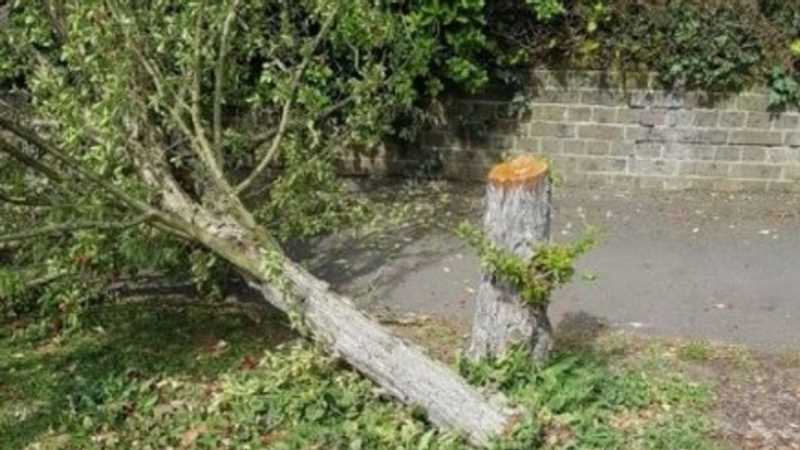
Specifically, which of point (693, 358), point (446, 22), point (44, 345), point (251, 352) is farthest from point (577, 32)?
point (44, 345)

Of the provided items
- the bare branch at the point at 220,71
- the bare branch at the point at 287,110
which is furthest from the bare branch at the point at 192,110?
the bare branch at the point at 287,110

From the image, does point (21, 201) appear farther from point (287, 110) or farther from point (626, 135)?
point (626, 135)

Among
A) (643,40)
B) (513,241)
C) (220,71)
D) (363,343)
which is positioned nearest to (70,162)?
(220,71)

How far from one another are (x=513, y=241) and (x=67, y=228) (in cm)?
202

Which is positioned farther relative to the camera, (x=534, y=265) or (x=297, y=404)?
(x=297, y=404)

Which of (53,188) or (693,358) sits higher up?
(53,188)

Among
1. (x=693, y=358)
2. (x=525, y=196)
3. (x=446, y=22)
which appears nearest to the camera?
(x=525, y=196)

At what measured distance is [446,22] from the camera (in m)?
7.00

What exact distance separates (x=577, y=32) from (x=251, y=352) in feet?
12.6

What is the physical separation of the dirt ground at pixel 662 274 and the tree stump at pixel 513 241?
58 centimetres

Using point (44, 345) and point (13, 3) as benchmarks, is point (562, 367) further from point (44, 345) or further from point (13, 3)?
point (13, 3)

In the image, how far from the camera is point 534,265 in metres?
4.12

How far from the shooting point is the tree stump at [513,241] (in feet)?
13.6

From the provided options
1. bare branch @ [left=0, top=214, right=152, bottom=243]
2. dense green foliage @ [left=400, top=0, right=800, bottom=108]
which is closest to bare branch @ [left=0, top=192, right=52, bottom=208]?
bare branch @ [left=0, top=214, right=152, bottom=243]
